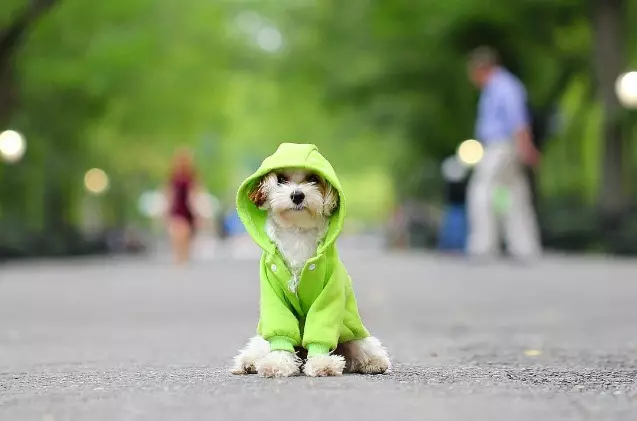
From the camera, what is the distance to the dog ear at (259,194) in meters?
5.11

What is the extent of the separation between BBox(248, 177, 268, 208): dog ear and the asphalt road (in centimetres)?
75

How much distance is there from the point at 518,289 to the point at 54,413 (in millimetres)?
8822

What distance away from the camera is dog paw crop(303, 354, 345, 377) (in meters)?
5.00

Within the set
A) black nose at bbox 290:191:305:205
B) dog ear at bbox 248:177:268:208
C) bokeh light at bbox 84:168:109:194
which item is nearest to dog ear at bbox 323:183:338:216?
black nose at bbox 290:191:305:205

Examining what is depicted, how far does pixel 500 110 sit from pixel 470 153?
1227 cm

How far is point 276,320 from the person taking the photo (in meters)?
5.05

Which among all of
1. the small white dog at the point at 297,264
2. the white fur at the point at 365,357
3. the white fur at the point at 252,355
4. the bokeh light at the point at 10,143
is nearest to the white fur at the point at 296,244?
the small white dog at the point at 297,264

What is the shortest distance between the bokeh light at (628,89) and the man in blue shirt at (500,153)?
527 centimetres

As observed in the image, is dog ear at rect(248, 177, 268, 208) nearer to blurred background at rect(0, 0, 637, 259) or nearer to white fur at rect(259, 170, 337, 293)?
white fur at rect(259, 170, 337, 293)

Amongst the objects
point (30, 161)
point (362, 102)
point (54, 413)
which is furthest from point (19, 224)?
point (54, 413)

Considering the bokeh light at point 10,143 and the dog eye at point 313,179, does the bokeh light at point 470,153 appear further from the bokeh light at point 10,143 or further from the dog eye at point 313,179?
the dog eye at point 313,179

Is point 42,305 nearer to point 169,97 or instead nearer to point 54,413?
point 54,413

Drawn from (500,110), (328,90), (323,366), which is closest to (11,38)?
(500,110)

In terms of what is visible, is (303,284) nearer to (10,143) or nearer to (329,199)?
(329,199)
